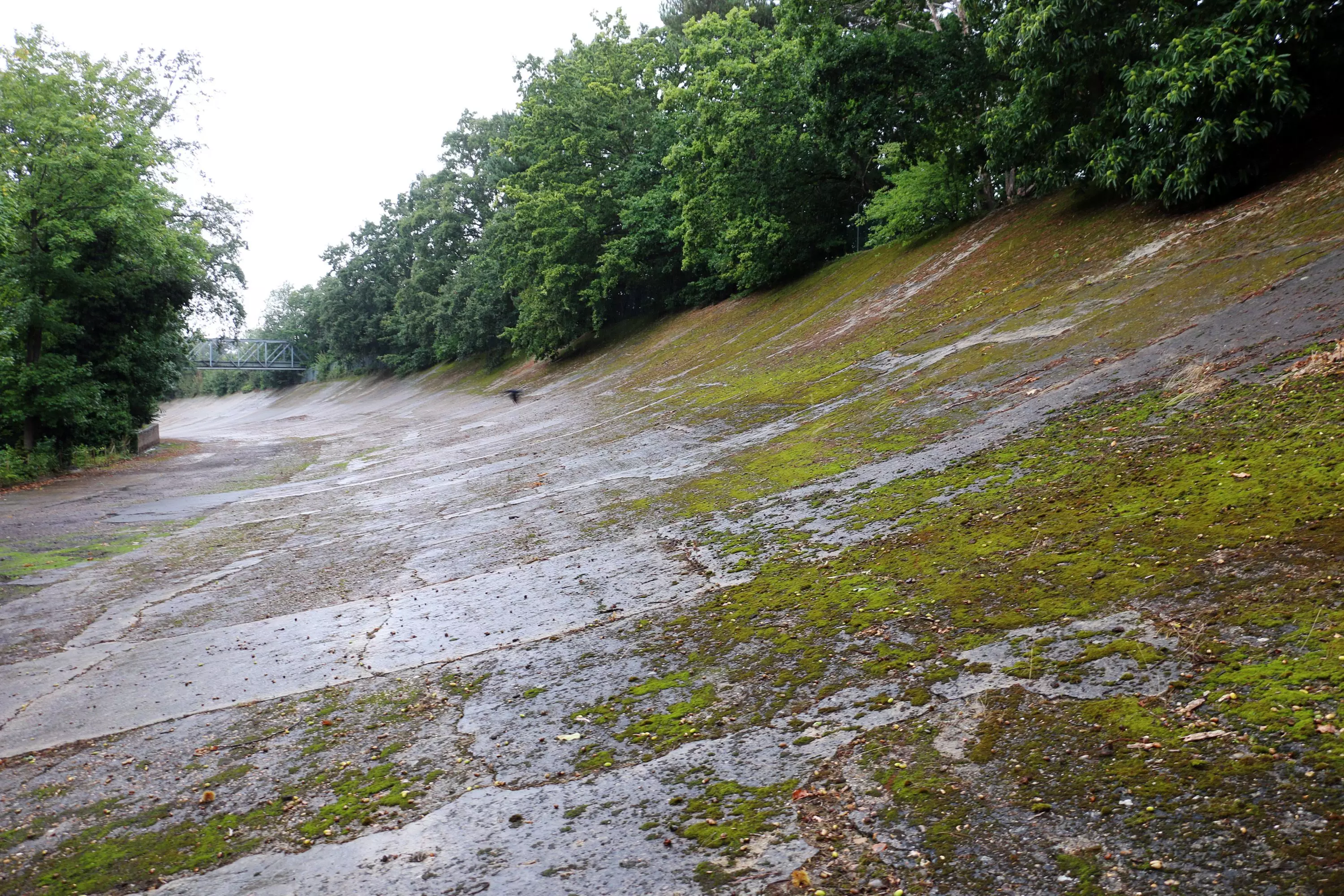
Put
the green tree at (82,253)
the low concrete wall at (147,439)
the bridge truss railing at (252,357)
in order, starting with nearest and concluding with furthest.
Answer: the green tree at (82,253), the low concrete wall at (147,439), the bridge truss railing at (252,357)

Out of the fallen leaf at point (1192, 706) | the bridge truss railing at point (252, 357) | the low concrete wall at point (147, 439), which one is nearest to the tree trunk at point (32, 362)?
the low concrete wall at point (147, 439)

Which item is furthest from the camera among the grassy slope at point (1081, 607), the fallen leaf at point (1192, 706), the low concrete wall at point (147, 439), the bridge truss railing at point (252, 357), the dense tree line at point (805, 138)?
the bridge truss railing at point (252, 357)

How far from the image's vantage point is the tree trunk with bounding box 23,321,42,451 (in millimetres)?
21688

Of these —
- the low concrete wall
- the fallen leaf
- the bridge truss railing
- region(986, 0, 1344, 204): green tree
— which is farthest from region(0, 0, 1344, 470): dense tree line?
the bridge truss railing

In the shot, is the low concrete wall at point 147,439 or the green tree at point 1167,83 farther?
the low concrete wall at point 147,439

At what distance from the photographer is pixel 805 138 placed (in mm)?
25438

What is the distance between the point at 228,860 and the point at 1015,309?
13098 millimetres

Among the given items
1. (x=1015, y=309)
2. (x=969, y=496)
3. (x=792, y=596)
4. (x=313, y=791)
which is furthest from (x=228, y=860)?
(x=1015, y=309)

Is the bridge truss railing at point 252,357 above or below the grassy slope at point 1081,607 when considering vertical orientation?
above

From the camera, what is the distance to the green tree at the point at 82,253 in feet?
67.2

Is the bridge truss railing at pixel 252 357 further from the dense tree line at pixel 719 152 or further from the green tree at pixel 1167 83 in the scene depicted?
the green tree at pixel 1167 83

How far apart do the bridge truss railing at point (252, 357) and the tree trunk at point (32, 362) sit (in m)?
58.8

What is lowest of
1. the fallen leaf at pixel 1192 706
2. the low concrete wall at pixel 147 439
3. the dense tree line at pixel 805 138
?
the fallen leaf at pixel 1192 706

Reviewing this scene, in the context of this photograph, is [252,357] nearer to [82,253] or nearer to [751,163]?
[82,253]
